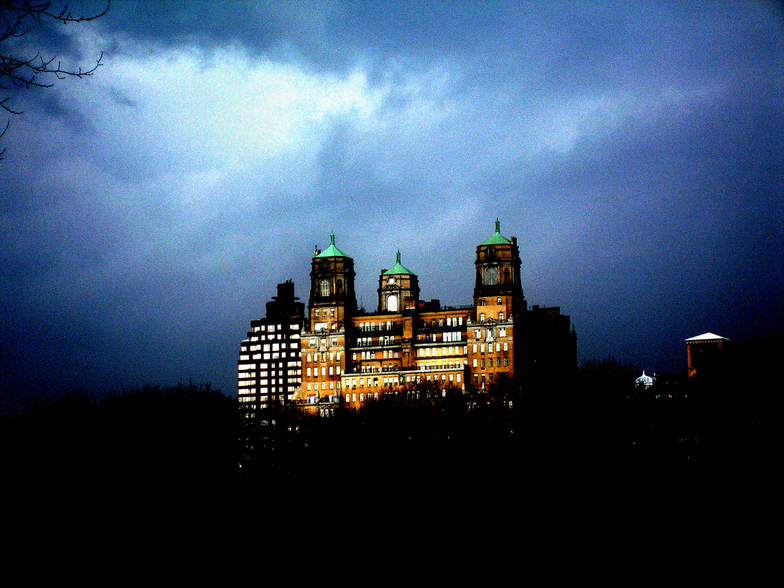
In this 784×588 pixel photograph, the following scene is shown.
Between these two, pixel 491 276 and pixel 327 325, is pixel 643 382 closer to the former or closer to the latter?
pixel 491 276

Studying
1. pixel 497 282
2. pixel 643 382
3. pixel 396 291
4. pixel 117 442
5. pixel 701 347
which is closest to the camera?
pixel 117 442

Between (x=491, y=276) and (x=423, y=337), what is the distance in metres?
20.0

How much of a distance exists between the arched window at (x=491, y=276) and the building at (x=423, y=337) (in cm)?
21

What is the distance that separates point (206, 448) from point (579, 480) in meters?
36.9

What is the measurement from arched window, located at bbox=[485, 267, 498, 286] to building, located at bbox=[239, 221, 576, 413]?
0.21 m

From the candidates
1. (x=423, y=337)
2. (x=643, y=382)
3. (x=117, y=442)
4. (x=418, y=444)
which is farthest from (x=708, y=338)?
(x=117, y=442)

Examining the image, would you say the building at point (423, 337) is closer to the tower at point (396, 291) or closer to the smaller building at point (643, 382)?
the tower at point (396, 291)

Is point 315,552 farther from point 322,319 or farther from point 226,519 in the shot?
point 322,319

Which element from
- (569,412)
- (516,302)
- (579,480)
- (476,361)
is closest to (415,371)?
(476,361)

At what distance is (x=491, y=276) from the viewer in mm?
176875

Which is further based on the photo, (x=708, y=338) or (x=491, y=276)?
(x=708, y=338)

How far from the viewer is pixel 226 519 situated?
5981cm

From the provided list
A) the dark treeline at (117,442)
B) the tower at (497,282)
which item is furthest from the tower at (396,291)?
the dark treeline at (117,442)

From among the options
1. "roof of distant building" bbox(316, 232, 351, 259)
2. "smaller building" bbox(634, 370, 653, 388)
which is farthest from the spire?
"smaller building" bbox(634, 370, 653, 388)
